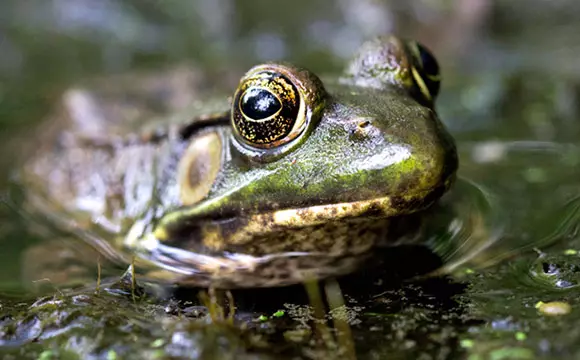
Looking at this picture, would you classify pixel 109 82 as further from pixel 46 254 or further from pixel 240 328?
pixel 240 328

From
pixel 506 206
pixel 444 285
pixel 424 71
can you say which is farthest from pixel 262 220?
pixel 506 206

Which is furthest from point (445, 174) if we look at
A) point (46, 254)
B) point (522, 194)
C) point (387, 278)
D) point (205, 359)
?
point (46, 254)

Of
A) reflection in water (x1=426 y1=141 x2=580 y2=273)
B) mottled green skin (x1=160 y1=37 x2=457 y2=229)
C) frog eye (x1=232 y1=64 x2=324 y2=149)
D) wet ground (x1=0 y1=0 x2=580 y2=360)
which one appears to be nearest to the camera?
wet ground (x1=0 y1=0 x2=580 y2=360)

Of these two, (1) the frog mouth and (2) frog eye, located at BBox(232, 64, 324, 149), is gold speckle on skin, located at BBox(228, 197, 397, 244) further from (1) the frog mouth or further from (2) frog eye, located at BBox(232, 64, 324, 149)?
(2) frog eye, located at BBox(232, 64, 324, 149)

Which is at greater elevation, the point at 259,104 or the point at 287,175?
the point at 259,104

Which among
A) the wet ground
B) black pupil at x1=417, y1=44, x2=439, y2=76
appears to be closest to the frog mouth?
the wet ground

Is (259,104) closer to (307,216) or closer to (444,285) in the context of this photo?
(307,216)
